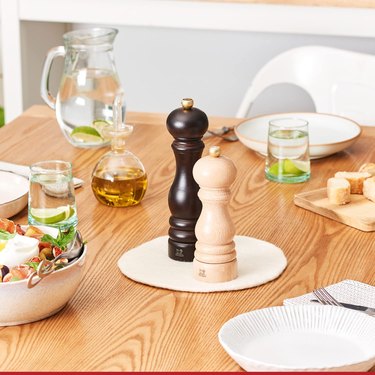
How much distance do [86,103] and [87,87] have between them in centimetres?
3

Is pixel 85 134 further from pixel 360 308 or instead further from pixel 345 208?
pixel 360 308

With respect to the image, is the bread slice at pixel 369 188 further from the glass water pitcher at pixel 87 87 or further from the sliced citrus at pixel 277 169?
the glass water pitcher at pixel 87 87

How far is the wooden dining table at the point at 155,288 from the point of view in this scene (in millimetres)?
1111

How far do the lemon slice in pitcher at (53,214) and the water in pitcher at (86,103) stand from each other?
572mm

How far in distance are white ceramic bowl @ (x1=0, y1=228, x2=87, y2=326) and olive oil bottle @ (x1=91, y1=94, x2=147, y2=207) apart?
17.0 inches

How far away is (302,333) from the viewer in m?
1.14

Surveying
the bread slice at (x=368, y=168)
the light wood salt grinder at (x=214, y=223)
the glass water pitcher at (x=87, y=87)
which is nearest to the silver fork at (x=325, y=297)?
the light wood salt grinder at (x=214, y=223)

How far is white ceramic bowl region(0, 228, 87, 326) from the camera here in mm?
1135

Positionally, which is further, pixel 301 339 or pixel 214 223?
pixel 214 223

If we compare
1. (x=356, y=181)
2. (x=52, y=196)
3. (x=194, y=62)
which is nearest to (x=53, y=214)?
(x=52, y=196)

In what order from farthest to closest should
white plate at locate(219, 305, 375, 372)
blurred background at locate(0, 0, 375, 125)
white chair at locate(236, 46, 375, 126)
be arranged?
blurred background at locate(0, 0, 375, 125), white chair at locate(236, 46, 375, 126), white plate at locate(219, 305, 375, 372)

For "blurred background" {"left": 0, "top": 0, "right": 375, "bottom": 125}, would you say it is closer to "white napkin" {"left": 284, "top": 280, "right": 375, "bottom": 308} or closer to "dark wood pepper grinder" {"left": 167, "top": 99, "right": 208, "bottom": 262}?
Result: "dark wood pepper grinder" {"left": 167, "top": 99, "right": 208, "bottom": 262}

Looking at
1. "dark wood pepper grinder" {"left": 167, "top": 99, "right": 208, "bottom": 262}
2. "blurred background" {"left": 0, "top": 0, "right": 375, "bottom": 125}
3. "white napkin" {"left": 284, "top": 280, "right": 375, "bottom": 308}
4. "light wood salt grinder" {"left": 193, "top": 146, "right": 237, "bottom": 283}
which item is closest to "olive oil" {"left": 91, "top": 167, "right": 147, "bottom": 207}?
"dark wood pepper grinder" {"left": 167, "top": 99, "right": 208, "bottom": 262}

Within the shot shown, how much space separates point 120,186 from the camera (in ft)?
5.42
